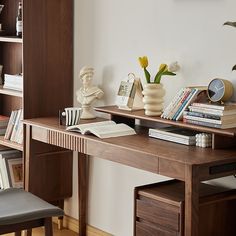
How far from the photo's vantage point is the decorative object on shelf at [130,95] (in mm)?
3289

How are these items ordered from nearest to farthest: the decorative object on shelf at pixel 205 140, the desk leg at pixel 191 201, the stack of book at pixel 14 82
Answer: the desk leg at pixel 191 201 < the decorative object on shelf at pixel 205 140 < the stack of book at pixel 14 82

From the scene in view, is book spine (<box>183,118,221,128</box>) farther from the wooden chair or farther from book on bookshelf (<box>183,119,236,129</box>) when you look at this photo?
the wooden chair

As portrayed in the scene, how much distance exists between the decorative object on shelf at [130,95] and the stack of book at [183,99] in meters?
0.35

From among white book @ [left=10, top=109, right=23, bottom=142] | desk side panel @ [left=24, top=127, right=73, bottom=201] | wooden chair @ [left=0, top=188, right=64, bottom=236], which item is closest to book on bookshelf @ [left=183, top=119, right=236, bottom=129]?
wooden chair @ [left=0, top=188, right=64, bottom=236]

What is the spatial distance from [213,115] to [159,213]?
0.50 m

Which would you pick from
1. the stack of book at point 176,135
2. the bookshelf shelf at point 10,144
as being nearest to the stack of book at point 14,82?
the bookshelf shelf at point 10,144

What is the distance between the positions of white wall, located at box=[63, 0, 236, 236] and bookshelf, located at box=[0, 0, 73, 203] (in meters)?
0.09

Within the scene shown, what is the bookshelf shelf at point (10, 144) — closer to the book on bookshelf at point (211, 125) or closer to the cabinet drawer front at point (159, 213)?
the cabinet drawer front at point (159, 213)

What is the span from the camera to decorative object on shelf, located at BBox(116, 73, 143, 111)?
3289mm

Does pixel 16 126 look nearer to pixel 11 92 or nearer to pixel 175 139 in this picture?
pixel 11 92

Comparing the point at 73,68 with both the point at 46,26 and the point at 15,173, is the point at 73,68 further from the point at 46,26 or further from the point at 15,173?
the point at 15,173

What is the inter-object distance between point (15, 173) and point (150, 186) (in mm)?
1412

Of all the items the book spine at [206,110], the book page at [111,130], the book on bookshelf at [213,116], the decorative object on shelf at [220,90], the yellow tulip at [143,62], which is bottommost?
the book page at [111,130]

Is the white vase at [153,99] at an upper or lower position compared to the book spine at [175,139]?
upper
